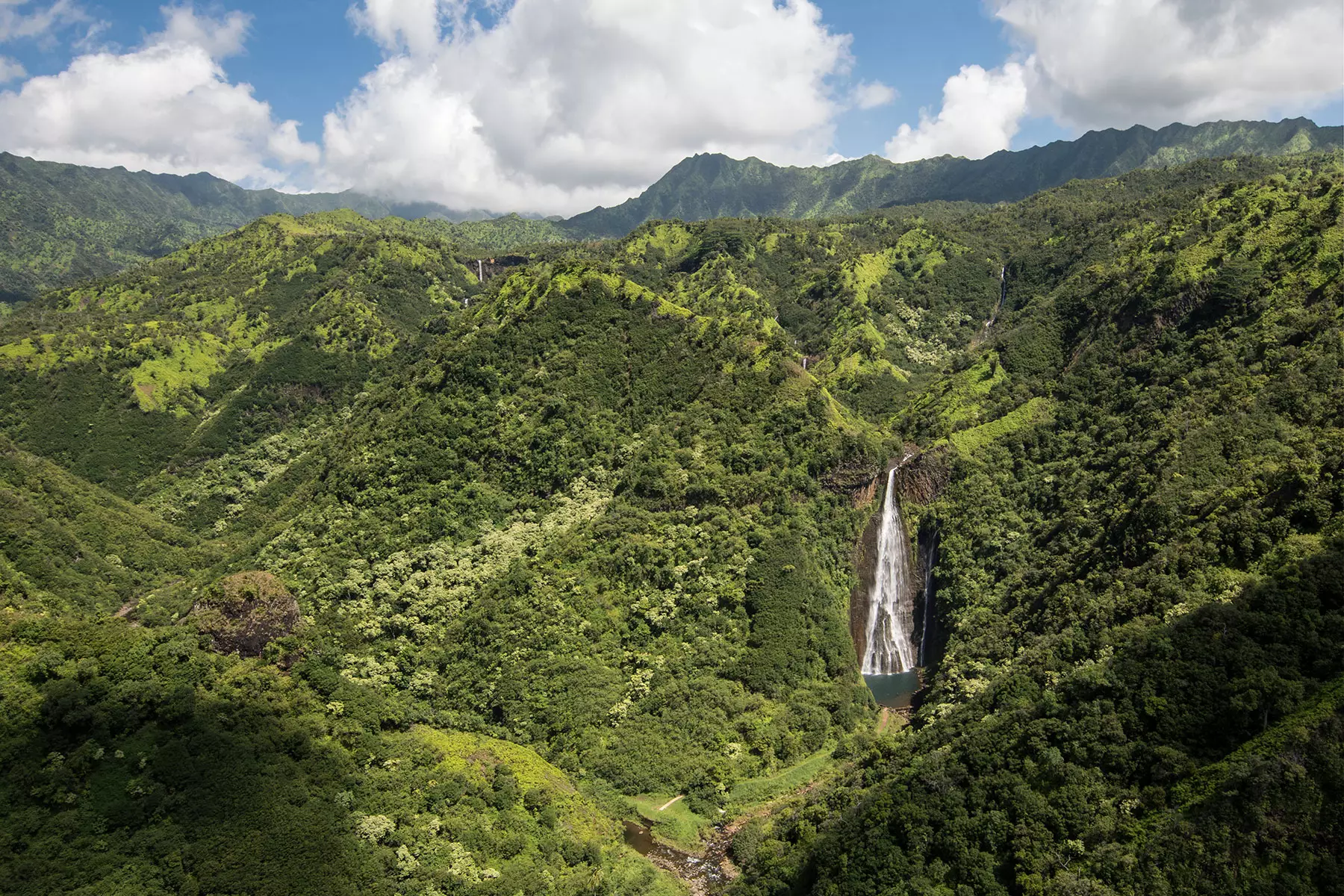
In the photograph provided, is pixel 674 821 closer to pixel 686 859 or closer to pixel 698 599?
pixel 686 859

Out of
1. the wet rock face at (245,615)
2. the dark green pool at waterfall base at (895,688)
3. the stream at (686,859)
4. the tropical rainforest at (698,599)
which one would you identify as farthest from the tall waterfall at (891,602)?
the wet rock face at (245,615)

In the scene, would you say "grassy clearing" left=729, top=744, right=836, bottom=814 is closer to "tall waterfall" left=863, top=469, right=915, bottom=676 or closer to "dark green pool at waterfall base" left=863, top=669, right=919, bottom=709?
"dark green pool at waterfall base" left=863, top=669, right=919, bottom=709

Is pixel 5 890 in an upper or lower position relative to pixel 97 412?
lower

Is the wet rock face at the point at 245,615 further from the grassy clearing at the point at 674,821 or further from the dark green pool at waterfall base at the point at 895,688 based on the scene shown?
the dark green pool at waterfall base at the point at 895,688

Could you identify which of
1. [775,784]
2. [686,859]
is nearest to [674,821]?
[686,859]

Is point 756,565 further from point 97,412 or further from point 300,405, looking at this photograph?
point 97,412

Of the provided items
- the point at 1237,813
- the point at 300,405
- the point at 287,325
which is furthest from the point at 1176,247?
the point at 287,325
